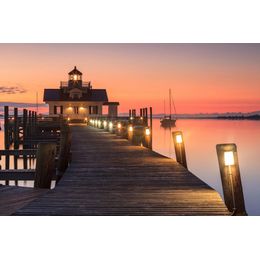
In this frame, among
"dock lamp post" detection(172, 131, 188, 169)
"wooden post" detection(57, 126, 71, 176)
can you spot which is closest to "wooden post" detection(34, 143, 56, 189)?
"wooden post" detection(57, 126, 71, 176)

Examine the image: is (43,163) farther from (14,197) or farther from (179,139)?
(179,139)

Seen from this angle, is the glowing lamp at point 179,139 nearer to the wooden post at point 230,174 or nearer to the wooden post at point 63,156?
the wooden post at point 63,156

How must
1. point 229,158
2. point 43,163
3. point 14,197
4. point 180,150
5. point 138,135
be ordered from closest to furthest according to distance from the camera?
1. point 229,158
2. point 14,197
3. point 43,163
4. point 180,150
5. point 138,135

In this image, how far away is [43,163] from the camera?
9.45 m

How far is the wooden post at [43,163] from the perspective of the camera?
30.8ft

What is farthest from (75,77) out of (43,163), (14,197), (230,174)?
(230,174)

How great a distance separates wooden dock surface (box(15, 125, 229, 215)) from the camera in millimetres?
6898

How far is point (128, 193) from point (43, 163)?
2.17 metres

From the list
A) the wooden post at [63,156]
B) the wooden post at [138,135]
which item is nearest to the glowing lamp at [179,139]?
the wooden post at [63,156]

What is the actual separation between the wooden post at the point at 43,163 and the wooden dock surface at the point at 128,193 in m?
0.39

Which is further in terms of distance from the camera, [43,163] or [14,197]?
[43,163]

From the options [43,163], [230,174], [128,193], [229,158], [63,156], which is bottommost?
[128,193]
